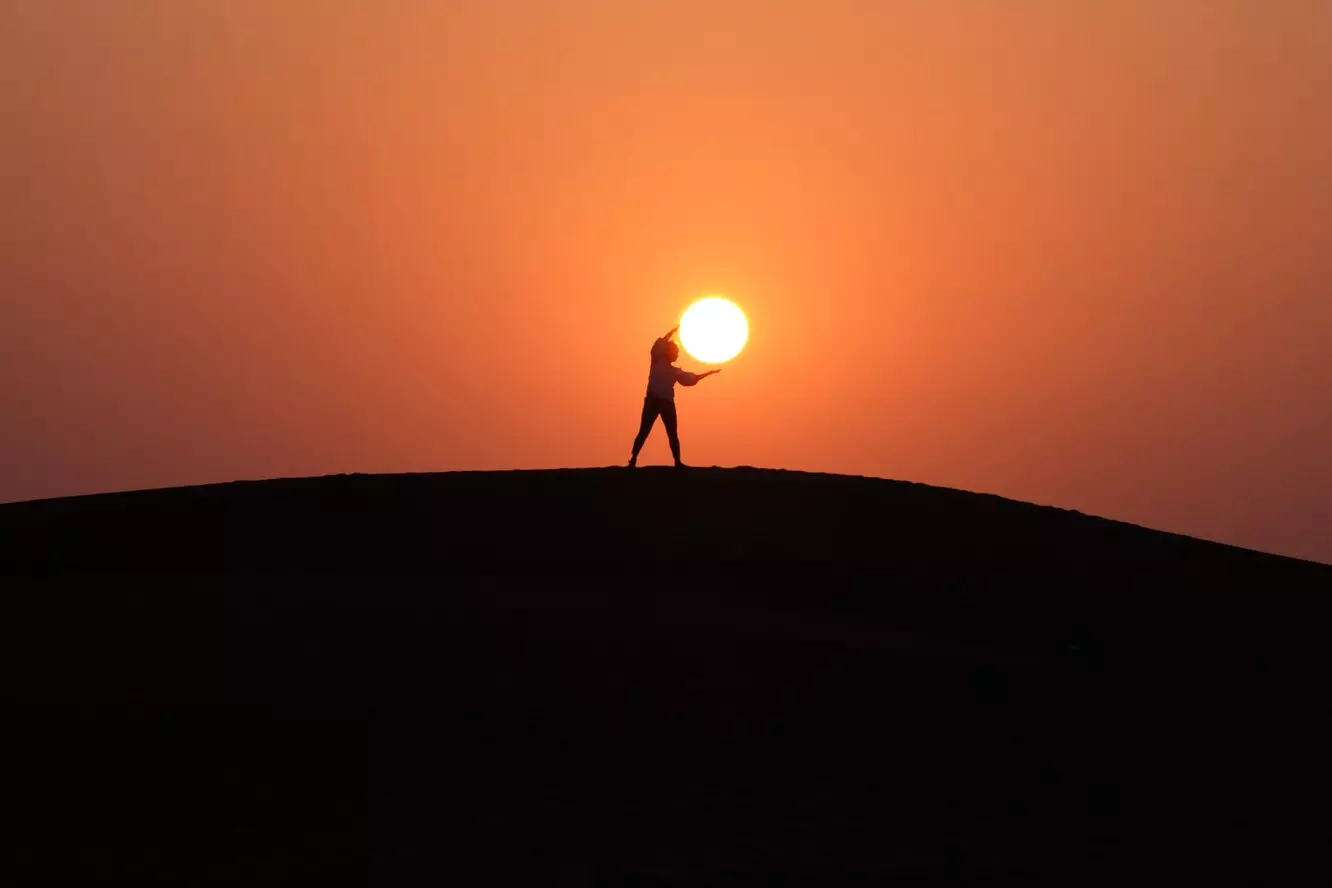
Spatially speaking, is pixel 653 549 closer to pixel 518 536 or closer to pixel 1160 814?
pixel 518 536

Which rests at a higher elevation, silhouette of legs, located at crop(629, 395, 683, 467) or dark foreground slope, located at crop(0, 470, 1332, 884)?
silhouette of legs, located at crop(629, 395, 683, 467)

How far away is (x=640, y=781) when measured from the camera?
690 cm

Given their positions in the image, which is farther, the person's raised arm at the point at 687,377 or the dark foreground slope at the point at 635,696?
the person's raised arm at the point at 687,377

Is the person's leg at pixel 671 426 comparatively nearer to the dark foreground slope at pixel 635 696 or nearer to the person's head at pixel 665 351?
the person's head at pixel 665 351

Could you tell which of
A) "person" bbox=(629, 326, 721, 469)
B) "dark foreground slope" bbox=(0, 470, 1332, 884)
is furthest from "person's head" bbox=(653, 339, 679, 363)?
"dark foreground slope" bbox=(0, 470, 1332, 884)

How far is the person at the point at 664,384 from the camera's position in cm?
1666

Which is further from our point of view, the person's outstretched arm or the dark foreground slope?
the person's outstretched arm

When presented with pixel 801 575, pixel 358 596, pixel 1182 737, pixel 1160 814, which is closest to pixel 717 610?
pixel 801 575

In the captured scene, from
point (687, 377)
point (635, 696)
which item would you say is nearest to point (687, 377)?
point (687, 377)

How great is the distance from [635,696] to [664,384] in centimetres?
862

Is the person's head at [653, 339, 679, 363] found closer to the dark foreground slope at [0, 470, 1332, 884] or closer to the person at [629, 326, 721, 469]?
the person at [629, 326, 721, 469]

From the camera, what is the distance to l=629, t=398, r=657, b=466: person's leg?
16672 millimetres

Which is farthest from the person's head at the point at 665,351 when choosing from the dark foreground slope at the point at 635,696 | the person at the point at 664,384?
the dark foreground slope at the point at 635,696

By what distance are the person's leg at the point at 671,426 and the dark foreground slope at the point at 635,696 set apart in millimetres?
1301
